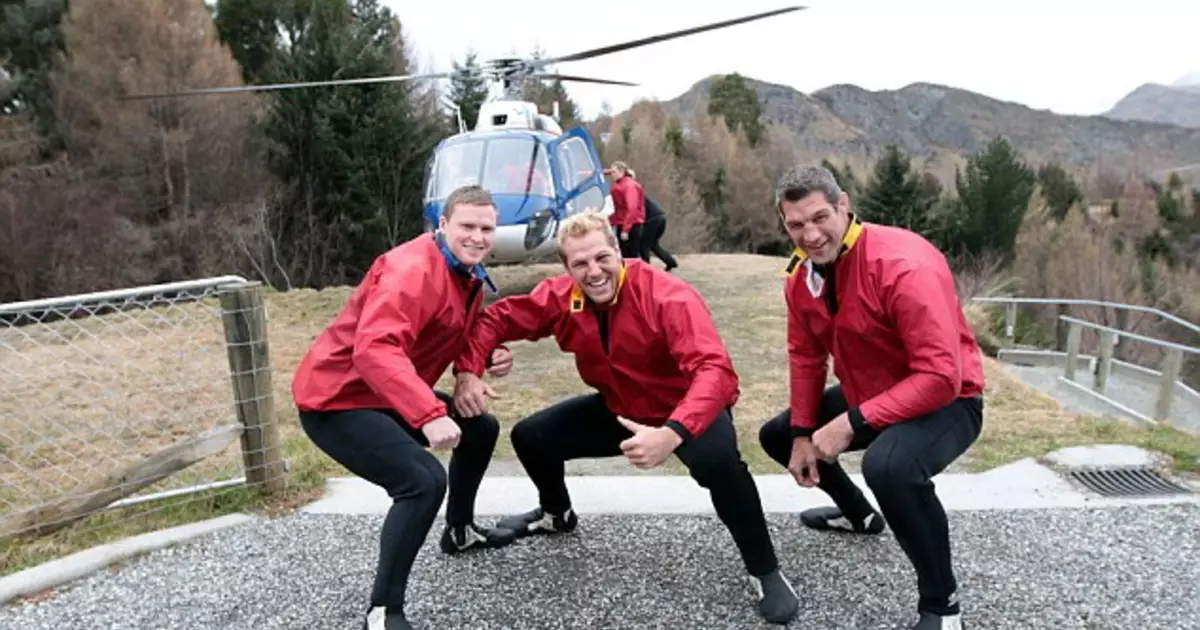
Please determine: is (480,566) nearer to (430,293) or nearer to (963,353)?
(430,293)

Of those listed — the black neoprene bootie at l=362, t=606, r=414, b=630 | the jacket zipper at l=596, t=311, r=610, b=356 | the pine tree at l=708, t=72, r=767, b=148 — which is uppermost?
the pine tree at l=708, t=72, r=767, b=148

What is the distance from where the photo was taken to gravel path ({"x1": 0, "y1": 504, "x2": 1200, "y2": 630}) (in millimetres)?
2830

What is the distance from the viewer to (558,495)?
3.46m

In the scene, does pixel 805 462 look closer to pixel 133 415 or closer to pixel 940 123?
pixel 133 415

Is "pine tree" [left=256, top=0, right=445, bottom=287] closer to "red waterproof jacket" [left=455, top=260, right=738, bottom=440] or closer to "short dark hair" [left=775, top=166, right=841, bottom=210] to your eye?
"red waterproof jacket" [left=455, top=260, right=738, bottom=440]

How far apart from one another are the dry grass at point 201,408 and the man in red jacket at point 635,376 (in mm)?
1428

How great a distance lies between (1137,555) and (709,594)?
1680 mm

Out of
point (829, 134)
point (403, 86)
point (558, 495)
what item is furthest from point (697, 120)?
point (829, 134)

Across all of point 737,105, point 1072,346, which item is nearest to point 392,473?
point 1072,346

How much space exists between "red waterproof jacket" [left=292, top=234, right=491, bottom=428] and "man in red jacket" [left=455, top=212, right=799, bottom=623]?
239 millimetres

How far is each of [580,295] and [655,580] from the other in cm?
110

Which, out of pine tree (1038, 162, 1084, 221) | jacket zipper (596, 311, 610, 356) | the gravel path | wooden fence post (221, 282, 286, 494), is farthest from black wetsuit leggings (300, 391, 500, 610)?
pine tree (1038, 162, 1084, 221)

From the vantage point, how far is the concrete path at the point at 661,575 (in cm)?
284

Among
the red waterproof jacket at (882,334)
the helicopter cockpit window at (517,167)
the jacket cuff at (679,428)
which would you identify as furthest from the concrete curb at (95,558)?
the helicopter cockpit window at (517,167)
